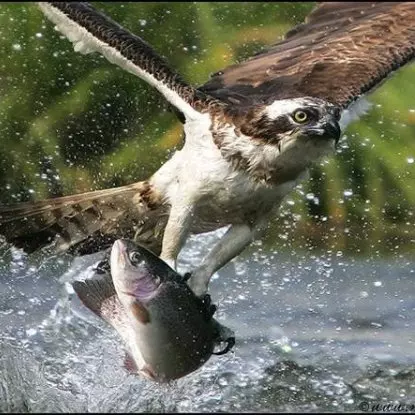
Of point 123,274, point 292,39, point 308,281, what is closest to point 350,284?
point 308,281

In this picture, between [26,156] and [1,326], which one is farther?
[26,156]

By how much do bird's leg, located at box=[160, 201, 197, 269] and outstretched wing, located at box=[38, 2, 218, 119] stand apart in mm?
355

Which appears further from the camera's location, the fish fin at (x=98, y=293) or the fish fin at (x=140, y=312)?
the fish fin at (x=98, y=293)

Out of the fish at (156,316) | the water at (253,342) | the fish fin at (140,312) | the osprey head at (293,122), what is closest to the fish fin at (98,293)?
the fish at (156,316)

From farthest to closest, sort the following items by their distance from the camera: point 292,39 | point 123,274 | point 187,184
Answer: point 292,39
point 187,184
point 123,274

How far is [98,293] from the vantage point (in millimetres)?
4645

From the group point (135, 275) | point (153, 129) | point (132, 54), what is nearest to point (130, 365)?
point (135, 275)

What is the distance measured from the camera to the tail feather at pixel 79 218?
526cm

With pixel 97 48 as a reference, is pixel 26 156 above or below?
below

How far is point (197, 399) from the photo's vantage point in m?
5.13

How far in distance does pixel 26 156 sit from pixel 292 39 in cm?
160

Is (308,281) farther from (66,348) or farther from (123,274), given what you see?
(123,274)

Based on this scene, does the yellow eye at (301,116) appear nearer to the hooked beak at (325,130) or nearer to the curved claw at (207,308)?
the hooked beak at (325,130)

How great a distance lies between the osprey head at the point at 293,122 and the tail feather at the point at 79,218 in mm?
639
